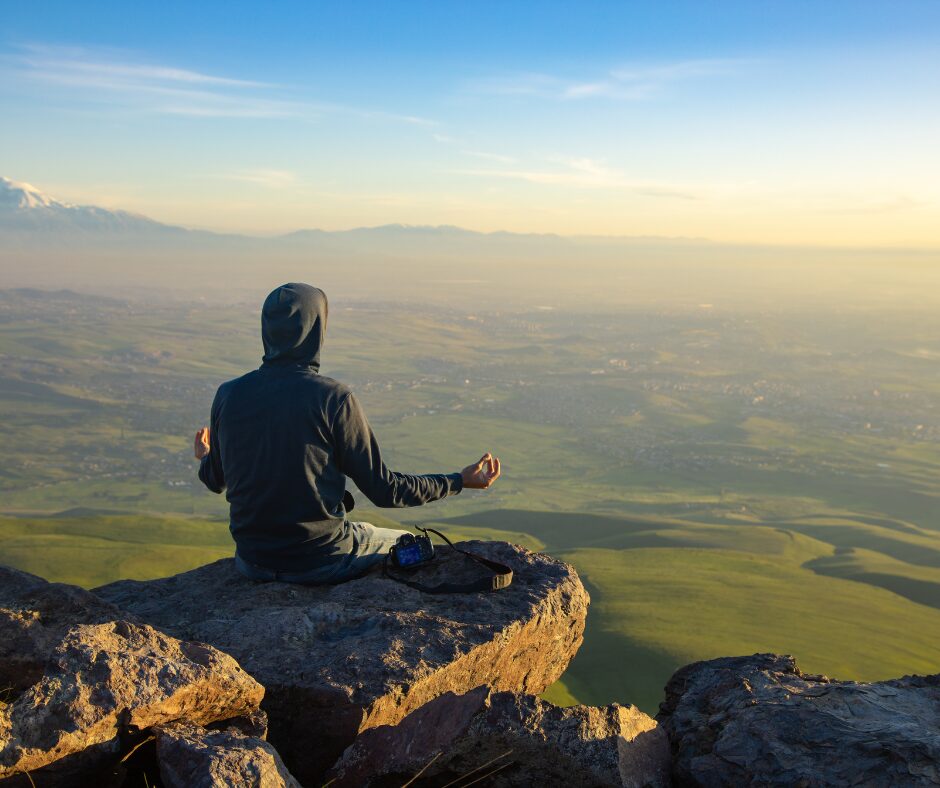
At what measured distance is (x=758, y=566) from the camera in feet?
251

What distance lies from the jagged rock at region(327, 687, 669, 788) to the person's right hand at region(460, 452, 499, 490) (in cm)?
260

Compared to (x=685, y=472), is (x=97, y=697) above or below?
above

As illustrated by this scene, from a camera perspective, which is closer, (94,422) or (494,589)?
(494,589)

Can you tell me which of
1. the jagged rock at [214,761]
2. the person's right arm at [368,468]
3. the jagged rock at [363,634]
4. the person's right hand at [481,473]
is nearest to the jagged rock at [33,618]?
the jagged rock at [363,634]

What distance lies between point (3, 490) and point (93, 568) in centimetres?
8189

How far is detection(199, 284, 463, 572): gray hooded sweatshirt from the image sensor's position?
663cm

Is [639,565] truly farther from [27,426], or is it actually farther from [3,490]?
[27,426]

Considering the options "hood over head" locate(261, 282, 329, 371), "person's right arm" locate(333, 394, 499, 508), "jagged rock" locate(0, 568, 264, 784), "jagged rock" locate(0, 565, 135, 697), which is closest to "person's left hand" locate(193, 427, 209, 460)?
"hood over head" locate(261, 282, 329, 371)

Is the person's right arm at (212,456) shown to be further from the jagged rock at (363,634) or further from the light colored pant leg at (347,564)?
the jagged rock at (363,634)

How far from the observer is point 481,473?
7551 millimetres

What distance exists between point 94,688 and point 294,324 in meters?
3.46

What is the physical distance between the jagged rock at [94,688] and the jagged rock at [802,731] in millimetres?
3046

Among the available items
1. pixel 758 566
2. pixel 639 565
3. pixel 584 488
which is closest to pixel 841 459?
pixel 584 488

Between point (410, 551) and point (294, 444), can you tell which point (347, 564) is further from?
point (294, 444)
